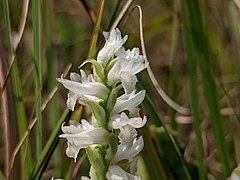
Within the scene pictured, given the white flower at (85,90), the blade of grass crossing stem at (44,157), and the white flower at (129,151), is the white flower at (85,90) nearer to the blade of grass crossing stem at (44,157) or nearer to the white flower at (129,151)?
the white flower at (129,151)

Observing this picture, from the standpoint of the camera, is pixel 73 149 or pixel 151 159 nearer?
pixel 73 149

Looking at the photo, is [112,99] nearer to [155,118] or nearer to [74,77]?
[74,77]

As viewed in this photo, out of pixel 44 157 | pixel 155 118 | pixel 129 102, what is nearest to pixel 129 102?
pixel 129 102

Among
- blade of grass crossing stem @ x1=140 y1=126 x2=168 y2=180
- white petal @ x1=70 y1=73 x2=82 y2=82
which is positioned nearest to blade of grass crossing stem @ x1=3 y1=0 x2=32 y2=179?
blade of grass crossing stem @ x1=140 y1=126 x2=168 y2=180

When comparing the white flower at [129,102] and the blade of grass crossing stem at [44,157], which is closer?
the white flower at [129,102]

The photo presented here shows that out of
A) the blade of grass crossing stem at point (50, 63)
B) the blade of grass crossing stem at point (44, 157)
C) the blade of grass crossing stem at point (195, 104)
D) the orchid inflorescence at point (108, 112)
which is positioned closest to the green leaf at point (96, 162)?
the orchid inflorescence at point (108, 112)

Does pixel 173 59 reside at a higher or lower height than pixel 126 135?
lower

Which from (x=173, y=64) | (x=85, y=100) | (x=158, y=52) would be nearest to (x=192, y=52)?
(x=173, y=64)

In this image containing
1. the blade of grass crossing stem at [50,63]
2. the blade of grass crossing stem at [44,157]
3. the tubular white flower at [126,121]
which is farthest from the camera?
the blade of grass crossing stem at [50,63]

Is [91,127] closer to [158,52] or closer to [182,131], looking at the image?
[182,131]
